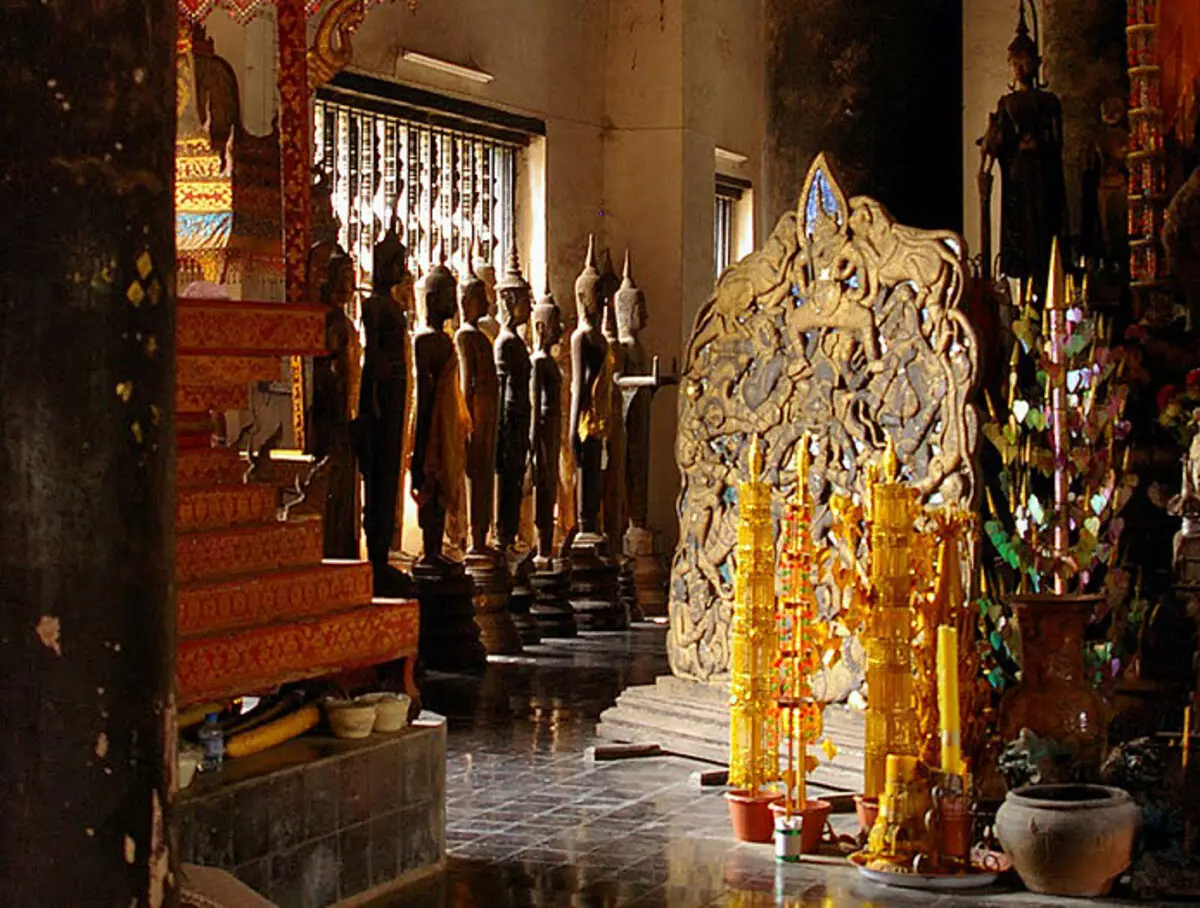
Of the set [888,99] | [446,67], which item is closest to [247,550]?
[888,99]

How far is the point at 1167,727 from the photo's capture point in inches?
253

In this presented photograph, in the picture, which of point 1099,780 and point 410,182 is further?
point 410,182

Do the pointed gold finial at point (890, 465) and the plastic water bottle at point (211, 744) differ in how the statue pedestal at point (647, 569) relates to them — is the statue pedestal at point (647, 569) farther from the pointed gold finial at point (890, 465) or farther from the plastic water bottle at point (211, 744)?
the plastic water bottle at point (211, 744)

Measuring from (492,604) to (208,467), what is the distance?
5362 mm

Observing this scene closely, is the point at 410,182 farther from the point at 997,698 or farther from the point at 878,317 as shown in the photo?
the point at 997,698

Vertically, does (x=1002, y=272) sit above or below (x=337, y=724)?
above

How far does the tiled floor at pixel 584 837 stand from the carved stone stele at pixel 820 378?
730mm

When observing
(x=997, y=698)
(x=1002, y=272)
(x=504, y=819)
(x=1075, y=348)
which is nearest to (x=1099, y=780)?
(x=997, y=698)

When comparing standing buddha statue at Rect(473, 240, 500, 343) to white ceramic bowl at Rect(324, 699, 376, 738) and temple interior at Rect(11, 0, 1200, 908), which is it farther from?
white ceramic bowl at Rect(324, 699, 376, 738)

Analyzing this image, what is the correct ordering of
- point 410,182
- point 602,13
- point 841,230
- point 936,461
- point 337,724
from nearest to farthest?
1. point 337,724
2. point 936,461
3. point 841,230
4. point 410,182
5. point 602,13

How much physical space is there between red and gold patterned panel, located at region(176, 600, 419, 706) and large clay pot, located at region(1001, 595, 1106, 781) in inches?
68.5

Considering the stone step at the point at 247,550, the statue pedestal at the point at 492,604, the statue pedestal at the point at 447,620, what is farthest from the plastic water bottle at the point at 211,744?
the statue pedestal at the point at 492,604

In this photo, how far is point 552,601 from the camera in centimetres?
1140

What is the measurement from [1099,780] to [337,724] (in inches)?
81.8
